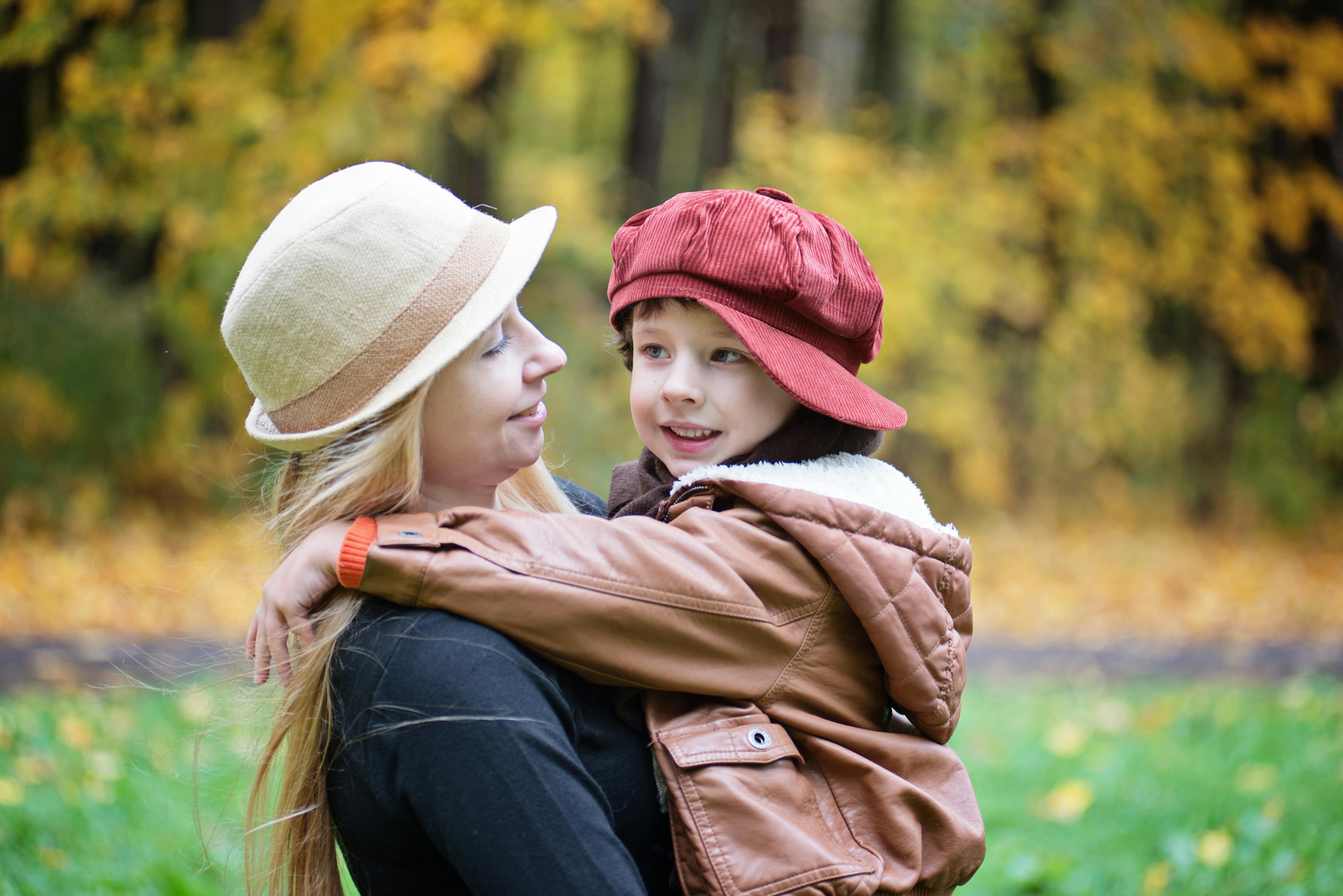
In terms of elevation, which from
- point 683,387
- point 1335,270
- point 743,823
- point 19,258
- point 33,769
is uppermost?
point 1335,270

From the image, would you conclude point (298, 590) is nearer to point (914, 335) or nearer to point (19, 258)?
point (19, 258)

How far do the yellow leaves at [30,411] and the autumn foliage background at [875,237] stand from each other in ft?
0.09

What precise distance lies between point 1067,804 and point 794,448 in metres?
3.17

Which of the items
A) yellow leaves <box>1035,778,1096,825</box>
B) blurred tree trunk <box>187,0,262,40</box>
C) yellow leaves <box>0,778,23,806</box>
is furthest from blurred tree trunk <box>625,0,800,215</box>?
yellow leaves <box>0,778,23,806</box>

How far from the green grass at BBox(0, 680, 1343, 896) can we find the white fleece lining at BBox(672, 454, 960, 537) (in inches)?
54.7

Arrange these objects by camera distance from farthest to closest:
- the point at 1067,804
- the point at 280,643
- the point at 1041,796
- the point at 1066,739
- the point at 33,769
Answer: the point at 1066,739 < the point at 1041,796 < the point at 1067,804 < the point at 33,769 < the point at 280,643

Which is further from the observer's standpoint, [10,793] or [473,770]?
[10,793]

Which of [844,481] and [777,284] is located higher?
[777,284]

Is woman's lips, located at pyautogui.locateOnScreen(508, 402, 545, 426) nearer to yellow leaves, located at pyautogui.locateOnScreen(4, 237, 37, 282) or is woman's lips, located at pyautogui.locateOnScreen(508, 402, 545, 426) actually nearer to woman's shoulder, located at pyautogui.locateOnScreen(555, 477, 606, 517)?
woman's shoulder, located at pyautogui.locateOnScreen(555, 477, 606, 517)

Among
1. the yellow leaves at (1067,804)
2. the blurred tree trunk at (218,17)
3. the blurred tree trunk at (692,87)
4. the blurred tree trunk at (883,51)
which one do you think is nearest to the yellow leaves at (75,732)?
the yellow leaves at (1067,804)

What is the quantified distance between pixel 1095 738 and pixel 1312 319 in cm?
839

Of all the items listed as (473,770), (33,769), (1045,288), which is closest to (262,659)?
(473,770)

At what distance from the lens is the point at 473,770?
56.4 inches

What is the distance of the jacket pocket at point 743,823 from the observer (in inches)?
60.2
